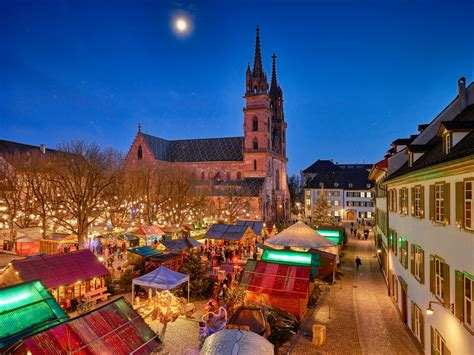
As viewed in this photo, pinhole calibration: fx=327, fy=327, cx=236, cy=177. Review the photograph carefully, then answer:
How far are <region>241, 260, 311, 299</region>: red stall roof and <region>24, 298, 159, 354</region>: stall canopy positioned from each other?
305 inches

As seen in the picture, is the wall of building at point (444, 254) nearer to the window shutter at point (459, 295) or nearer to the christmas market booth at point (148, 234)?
the window shutter at point (459, 295)

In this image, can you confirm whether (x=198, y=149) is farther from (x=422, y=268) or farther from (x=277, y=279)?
(x=422, y=268)

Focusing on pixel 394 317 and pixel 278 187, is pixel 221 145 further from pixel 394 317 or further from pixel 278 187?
pixel 394 317

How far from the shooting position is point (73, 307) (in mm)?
17016

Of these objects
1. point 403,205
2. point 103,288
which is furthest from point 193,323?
point 403,205

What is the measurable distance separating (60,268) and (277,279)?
448 inches

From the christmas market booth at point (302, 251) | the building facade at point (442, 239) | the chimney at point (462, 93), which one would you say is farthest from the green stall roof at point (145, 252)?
the chimney at point (462, 93)

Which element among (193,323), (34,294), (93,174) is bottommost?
(193,323)

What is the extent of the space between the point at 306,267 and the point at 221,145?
168ft

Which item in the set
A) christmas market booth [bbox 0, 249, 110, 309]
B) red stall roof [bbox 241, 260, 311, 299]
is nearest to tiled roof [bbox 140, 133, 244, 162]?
red stall roof [bbox 241, 260, 311, 299]

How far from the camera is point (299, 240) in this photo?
22.7 meters

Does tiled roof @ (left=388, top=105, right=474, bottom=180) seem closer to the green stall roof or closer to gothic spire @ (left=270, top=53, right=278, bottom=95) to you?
the green stall roof

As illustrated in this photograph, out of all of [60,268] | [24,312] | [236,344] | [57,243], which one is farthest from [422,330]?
[57,243]

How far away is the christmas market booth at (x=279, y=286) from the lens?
16438 mm
